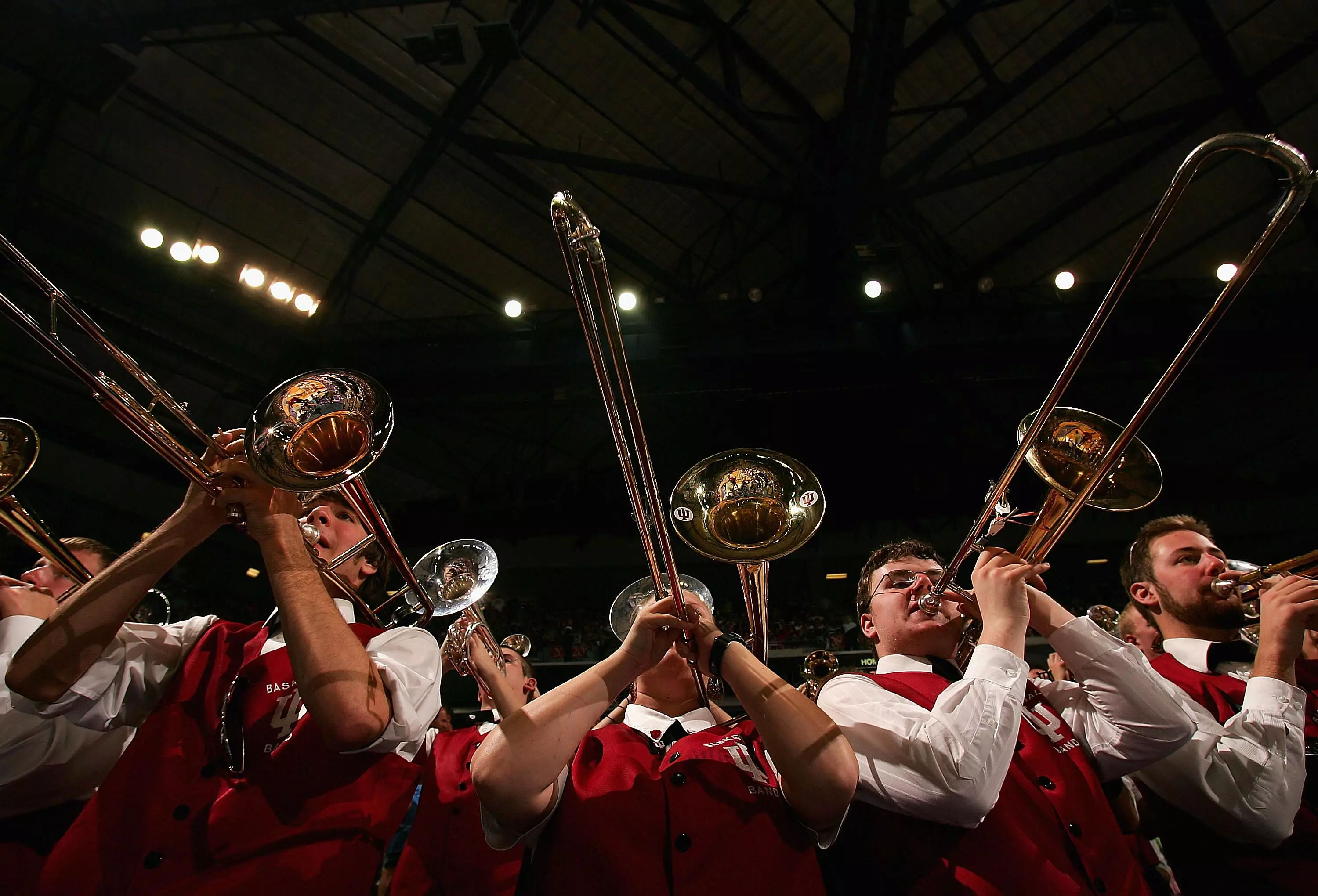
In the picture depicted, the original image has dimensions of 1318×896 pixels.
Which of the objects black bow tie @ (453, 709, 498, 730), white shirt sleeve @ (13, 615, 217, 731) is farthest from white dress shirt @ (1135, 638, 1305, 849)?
white shirt sleeve @ (13, 615, 217, 731)

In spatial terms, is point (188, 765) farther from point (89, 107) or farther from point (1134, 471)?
point (89, 107)

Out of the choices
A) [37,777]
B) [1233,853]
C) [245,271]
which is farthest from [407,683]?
[245,271]

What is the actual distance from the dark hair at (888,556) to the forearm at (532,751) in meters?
1.32

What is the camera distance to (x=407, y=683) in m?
2.05

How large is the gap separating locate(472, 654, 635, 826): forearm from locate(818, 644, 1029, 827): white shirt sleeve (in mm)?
712

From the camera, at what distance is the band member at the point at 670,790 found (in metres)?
1.75

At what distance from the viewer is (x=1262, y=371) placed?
7.55 meters

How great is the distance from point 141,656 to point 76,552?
4.71 feet

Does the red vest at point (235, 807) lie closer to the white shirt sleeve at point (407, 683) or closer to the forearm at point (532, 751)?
the white shirt sleeve at point (407, 683)

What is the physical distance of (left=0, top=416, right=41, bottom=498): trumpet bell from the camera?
8.65 ft

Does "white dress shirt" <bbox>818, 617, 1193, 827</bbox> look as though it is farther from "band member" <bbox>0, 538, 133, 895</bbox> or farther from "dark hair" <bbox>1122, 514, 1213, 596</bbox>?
"band member" <bbox>0, 538, 133, 895</bbox>

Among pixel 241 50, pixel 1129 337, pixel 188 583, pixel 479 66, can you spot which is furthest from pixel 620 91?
pixel 188 583

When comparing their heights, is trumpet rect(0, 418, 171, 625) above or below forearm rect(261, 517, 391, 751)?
above

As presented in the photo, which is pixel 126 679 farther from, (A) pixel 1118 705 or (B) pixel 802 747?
(A) pixel 1118 705
